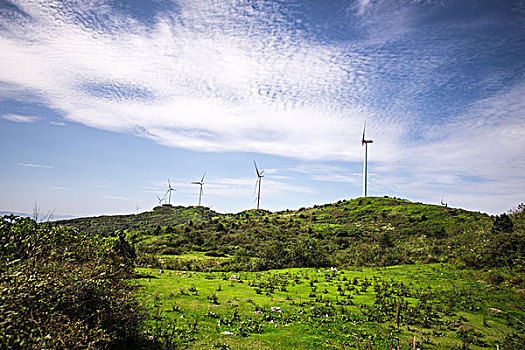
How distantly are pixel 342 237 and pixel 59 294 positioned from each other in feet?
185

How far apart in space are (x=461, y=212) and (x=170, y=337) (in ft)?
270

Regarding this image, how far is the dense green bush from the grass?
3.26 metres

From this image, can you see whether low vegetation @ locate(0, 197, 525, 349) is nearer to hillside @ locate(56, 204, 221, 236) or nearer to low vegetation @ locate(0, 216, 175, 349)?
low vegetation @ locate(0, 216, 175, 349)

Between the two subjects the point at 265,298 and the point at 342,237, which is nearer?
the point at 265,298

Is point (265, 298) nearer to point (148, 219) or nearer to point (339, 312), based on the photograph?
point (339, 312)

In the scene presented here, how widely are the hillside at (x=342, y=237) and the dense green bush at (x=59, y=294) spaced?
83.8ft

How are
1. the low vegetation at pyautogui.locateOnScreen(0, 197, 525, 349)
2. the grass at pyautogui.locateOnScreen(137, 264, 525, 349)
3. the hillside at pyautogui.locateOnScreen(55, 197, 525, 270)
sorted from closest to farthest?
1. the low vegetation at pyautogui.locateOnScreen(0, 197, 525, 349)
2. the grass at pyautogui.locateOnScreen(137, 264, 525, 349)
3. the hillside at pyautogui.locateOnScreen(55, 197, 525, 270)

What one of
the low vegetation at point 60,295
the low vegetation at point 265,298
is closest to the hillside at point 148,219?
the low vegetation at point 265,298

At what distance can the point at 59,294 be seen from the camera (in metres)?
7.98

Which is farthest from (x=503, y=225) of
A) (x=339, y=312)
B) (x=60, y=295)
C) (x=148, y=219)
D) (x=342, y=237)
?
(x=148, y=219)

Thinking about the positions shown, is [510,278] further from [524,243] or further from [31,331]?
[31,331]

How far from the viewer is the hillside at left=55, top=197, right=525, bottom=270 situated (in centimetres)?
3356

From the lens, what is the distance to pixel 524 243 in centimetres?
2655

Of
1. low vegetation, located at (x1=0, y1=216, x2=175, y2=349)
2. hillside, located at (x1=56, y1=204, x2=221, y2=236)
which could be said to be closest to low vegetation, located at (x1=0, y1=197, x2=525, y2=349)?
low vegetation, located at (x1=0, y1=216, x2=175, y2=349)
